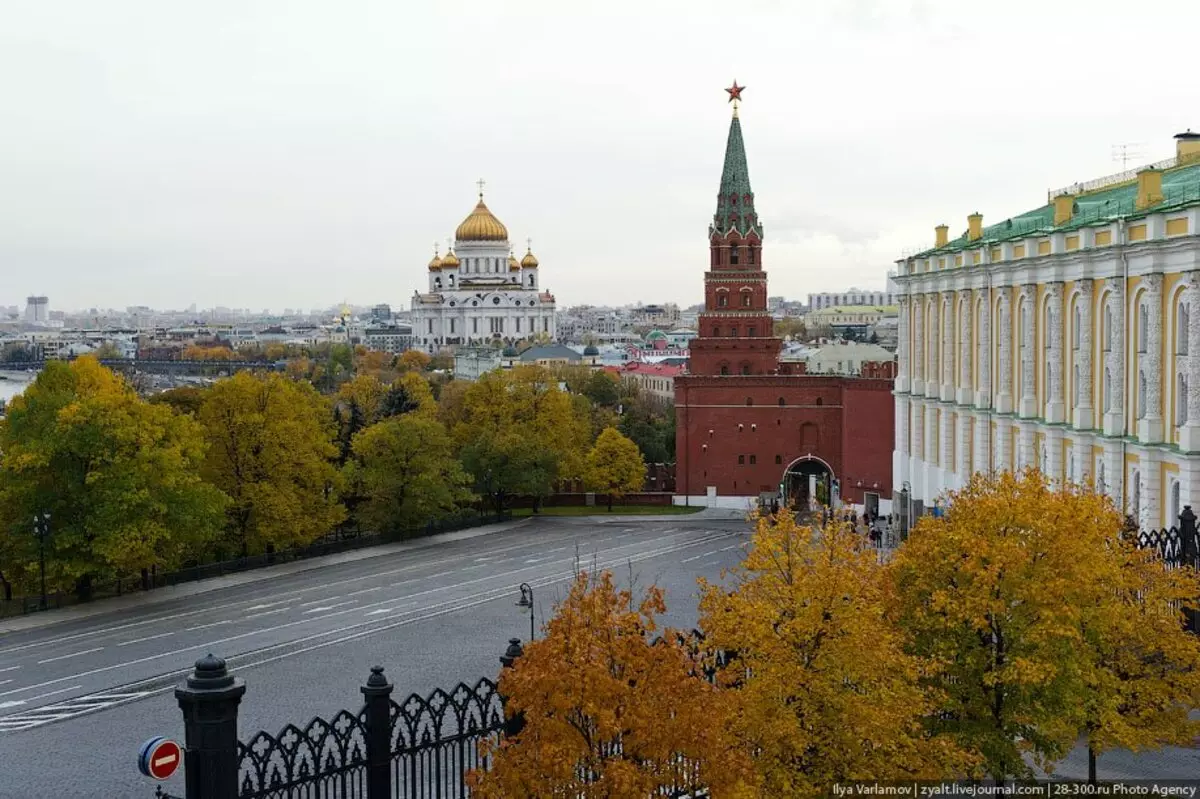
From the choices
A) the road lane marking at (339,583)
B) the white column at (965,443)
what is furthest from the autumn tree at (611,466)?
the white column at (965,443)

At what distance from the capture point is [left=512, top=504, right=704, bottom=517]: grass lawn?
70438 mm

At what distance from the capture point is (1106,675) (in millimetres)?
19406

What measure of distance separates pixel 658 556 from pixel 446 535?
36.4 feet

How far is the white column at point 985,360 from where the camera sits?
4772 cm

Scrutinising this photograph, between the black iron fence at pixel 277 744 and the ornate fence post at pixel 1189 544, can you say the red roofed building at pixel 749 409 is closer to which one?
the ornate fence post at pixel 1189 544

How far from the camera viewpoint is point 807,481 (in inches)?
2904

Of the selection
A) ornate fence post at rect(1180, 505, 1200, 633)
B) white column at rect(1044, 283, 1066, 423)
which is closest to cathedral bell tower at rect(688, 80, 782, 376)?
white column at rect(1044, 283, 1066, 423)

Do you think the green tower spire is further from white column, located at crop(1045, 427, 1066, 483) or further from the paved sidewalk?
white column, located at crop(1045, 427, 1066, 483)

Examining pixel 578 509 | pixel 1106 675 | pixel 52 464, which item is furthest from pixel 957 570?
pixel 578 509

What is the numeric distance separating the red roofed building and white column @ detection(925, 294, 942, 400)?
13188 mm

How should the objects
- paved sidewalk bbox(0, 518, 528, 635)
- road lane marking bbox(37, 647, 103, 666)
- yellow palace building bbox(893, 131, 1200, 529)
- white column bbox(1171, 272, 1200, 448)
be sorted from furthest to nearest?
paved sidewalk bbox(0, 518, 528, 635) → road lane marking bbox(37, 647, 103, 666) → yellow palace building bbox(893, 131, 1200, 529) → white column bbox(1171, 272, 1200, 448)

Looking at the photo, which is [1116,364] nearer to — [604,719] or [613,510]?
[604,719]

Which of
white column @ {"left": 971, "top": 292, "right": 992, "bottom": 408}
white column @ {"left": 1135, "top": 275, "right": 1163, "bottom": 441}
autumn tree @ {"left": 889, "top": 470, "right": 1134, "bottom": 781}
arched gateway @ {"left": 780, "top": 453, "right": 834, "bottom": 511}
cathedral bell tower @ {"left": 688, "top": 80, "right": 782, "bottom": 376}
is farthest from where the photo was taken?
cathedral bell tower @ {"left": 688, "top": 80, "right": 782, "bottom": 376}

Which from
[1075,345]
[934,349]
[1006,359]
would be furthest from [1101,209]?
[934,349]
